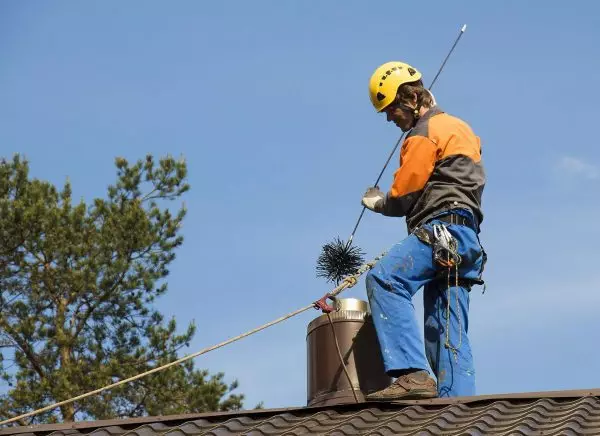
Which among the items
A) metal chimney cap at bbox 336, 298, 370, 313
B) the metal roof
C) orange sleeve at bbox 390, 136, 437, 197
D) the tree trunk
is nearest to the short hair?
orange sleeve at bbox 390, 136, 437, 197

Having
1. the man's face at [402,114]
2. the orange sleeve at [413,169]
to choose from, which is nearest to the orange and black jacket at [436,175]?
the orange sleeve at [413,169]

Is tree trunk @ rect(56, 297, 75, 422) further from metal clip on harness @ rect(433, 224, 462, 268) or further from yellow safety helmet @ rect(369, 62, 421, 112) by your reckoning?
metal clip on harness @ rect(433, 224, 462, 268)

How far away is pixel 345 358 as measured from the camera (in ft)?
25.0

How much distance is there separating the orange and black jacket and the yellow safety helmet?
347 mm

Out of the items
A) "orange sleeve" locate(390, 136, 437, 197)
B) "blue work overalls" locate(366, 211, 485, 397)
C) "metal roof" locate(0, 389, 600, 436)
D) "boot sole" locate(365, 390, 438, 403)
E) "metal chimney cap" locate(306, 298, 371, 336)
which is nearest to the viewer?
"metal roof" locate(0, 389, 600, 436)

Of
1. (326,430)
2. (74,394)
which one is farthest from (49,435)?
(74,394)

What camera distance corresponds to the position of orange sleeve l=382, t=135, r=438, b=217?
755 centimetres

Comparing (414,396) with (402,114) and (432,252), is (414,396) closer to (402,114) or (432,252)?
(432,252)

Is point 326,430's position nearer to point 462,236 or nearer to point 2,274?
point 462,236

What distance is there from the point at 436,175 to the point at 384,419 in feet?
6.46

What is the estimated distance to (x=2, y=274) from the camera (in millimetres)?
20031

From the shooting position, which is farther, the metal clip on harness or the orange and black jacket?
the orange and black jacket

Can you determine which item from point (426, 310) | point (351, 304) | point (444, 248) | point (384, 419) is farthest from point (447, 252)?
point (384, 419)

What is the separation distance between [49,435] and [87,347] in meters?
13.3
